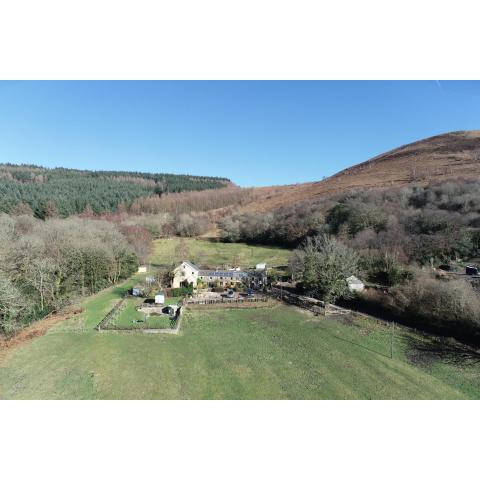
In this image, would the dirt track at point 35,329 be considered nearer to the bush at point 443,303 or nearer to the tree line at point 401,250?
the tree line at point 401,250

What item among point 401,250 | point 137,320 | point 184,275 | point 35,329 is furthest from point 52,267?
point 401,250

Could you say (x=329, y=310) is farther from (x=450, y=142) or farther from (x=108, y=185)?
(x=108, y=185)

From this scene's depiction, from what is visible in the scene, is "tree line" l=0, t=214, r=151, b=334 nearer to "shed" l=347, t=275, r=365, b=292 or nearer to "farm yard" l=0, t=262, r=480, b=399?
"farm yard" l=0, t=262, r=480, b=399

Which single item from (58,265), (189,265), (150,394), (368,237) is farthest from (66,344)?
(368,237)

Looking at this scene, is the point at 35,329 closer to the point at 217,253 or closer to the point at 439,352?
the point at 439,352

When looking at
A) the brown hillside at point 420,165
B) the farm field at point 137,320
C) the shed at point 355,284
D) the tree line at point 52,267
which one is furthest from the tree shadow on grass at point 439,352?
the brown hillside at point 420,165

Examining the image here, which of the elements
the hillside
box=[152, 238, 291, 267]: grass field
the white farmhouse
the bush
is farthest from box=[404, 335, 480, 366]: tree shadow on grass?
the hillside
